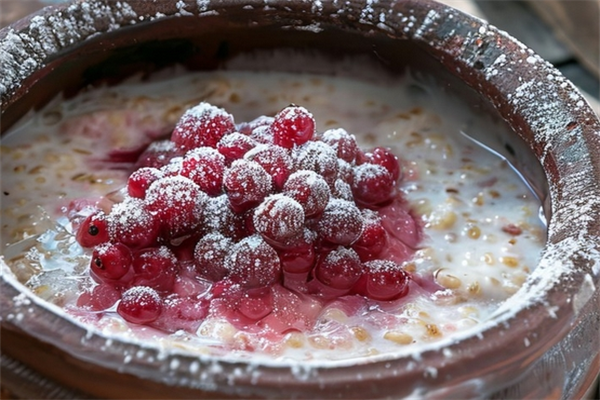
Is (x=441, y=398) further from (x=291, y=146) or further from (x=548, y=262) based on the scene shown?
(x=291, y=146)

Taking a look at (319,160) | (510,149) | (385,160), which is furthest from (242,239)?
(510,149)

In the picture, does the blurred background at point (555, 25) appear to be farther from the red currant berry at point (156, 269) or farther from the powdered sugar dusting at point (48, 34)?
the red currant berry at point (156, 269)

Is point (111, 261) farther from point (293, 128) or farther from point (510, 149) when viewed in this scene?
point (510, 149)

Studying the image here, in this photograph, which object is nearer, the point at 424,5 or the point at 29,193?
the point at 29,193

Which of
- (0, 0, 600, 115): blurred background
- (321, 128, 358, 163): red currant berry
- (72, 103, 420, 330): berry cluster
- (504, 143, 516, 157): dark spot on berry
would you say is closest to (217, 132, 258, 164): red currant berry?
(72, 103, 420, 330): berry cluster

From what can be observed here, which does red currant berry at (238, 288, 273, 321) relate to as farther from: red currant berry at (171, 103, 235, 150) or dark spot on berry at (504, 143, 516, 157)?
dark spot on berry at (504, 143, 516, 157)

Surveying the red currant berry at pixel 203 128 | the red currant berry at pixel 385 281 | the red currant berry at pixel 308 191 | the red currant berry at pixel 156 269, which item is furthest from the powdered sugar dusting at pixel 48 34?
the red currant berry at pixel 385 281

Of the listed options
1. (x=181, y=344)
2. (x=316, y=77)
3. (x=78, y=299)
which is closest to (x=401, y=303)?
(x=181, y=344)
